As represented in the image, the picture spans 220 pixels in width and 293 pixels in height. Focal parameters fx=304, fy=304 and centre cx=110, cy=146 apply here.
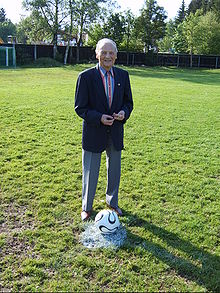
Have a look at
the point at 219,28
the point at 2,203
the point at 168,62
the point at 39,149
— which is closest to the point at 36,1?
the point at 168,62

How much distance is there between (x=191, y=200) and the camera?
4.23 meters

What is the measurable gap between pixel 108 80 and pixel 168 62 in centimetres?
3584

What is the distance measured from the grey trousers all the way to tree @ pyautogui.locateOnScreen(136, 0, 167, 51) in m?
36.9

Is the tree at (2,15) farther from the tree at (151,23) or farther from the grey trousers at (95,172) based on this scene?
the grey trousers at (95,172)

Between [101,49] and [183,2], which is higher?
[183,2]

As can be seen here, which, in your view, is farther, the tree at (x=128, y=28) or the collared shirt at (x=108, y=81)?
→ the tree at (x=128, y=28)

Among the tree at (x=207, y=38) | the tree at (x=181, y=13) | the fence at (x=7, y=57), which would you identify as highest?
the tree at (x=181, y=13)

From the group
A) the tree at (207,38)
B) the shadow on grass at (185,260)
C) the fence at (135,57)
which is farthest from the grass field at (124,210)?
the tree at (207,38)

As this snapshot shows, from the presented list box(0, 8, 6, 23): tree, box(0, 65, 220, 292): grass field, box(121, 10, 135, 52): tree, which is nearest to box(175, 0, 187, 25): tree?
box(121, 10, 135, 52): tree

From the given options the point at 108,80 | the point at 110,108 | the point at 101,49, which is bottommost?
the point at 110,108

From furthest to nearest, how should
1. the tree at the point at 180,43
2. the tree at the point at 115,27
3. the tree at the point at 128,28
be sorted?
the tree at the point at 180,43, the tree at the point at 128,28, the tree at the point at 115,27

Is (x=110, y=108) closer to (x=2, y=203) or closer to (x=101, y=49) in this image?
Result: (x=101, y=49)

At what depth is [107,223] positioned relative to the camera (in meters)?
3.36

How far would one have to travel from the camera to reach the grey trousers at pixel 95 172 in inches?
139
